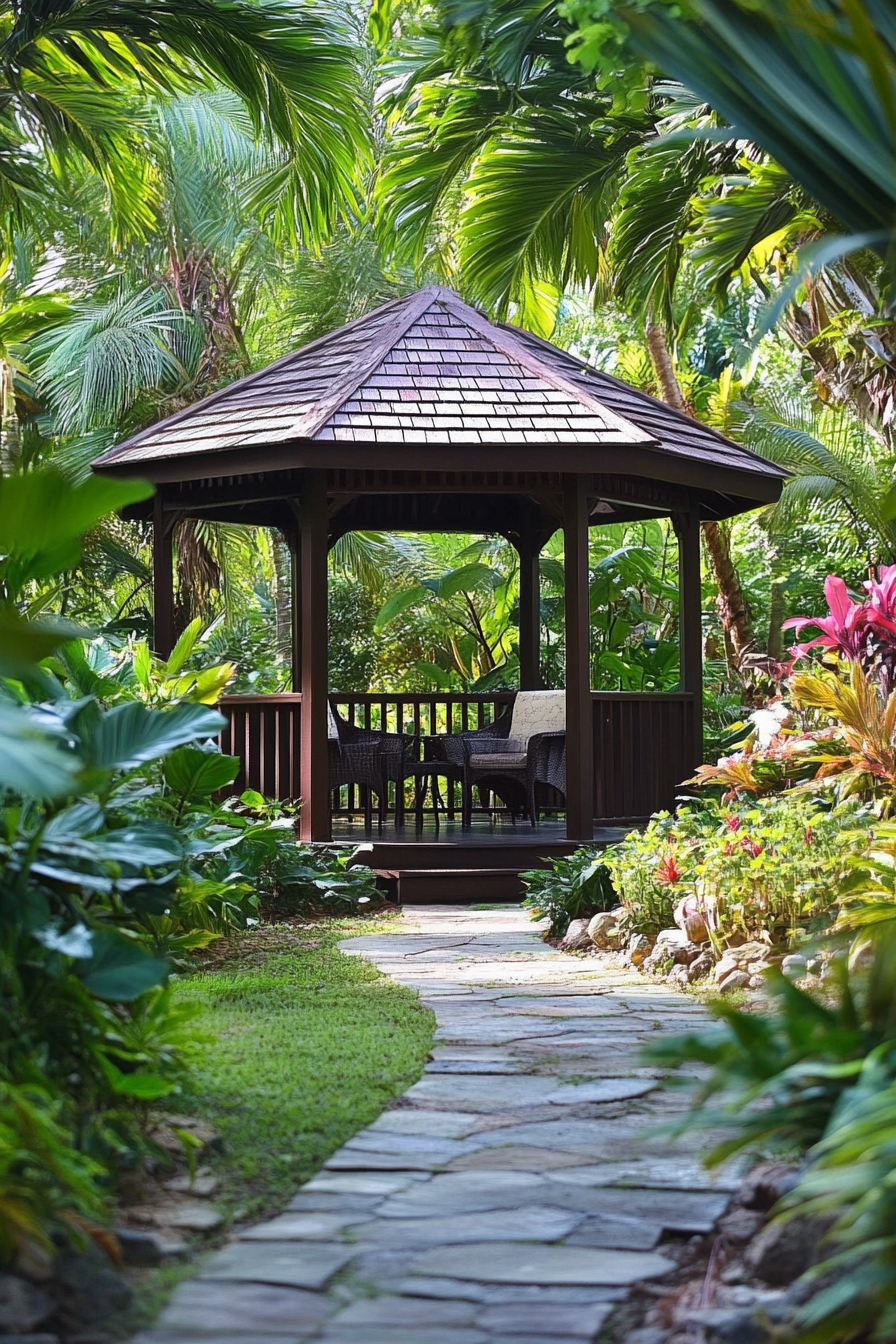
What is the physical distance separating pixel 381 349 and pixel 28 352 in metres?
10.6

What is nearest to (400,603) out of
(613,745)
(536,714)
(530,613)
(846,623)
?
(530,613)

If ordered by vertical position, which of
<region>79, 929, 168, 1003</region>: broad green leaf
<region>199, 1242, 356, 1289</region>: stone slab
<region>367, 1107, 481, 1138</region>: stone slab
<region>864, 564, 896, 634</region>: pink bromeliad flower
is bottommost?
<region>367, 1107, 481, 1138</region>: stone slab

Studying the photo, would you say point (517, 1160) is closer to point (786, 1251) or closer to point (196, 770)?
point (786, 1251)

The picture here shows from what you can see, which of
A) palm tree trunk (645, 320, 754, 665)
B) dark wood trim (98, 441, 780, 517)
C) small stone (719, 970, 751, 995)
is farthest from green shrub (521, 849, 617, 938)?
palm tree trunk (645, 320, 754, 665)

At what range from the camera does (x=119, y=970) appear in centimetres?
307

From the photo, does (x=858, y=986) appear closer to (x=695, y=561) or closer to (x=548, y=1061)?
(x=548, y=1061)

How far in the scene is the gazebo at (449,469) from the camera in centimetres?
914

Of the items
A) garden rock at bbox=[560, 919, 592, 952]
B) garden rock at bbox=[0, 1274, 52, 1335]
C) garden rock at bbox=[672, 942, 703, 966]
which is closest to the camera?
garden rock at bbox=[0, 1274, 52, 1335]

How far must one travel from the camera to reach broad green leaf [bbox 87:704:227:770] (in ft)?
11.3

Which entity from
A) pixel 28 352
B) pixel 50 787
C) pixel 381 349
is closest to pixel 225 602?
pixel 28 352

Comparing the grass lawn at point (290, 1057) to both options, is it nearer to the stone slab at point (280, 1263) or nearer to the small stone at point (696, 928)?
the stone slab at point (280, 1263)

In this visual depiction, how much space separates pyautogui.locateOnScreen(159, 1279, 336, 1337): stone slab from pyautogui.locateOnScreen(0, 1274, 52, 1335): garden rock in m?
0.20

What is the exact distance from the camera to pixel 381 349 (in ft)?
34.2

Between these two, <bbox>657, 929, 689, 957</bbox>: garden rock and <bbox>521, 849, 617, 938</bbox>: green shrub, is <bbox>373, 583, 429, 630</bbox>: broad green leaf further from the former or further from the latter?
<bbox>657, 929, 689, 957</bbox>: garden rock
